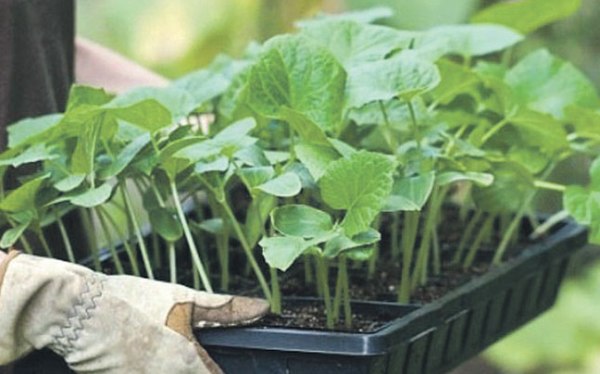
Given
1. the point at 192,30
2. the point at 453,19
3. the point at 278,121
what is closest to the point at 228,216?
the point at 278,121

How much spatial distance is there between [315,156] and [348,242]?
0.07 metres

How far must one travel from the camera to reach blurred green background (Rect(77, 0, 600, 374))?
2300 mm

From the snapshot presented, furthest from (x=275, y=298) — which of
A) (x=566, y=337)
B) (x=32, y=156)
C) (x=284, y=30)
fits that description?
(x=566, y=337)

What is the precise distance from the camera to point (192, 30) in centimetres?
239

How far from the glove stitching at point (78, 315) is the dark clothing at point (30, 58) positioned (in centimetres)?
22

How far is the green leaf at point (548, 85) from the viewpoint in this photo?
3.25 feet

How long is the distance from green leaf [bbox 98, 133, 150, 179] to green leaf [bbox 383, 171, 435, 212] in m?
0.16

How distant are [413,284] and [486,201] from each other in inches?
4.6

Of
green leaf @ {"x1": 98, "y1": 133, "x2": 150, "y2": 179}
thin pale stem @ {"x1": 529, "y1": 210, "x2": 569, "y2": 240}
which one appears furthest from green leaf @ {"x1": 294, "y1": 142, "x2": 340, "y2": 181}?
thin pale stem @ {"x1": 529, "y1": 210, "x2": 569, "y2": 240}

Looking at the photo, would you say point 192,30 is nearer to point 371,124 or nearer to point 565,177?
point 565,177

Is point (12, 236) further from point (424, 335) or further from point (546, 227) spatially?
point (546, 227)

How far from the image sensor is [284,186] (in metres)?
0.74

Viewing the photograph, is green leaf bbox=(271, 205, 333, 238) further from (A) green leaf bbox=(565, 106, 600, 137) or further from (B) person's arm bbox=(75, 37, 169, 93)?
(B) person's arm bbox=(75, 37, 169, 93)

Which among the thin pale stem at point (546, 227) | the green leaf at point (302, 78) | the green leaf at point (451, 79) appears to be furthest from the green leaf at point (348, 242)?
the thin pale stem at point (546, 227)
